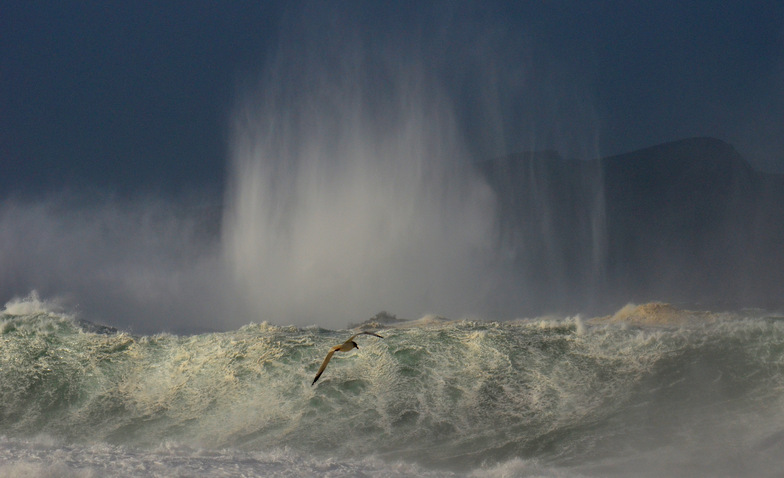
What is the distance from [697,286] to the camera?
2714 inches

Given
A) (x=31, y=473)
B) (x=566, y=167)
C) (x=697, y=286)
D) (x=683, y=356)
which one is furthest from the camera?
(x=566, y=167)

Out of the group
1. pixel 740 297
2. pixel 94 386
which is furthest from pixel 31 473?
pixel 740 297

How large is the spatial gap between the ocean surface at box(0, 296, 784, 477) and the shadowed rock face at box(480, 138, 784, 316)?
3996cm

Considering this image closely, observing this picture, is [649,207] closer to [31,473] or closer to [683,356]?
[683,356]

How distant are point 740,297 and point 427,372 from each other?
5459 cm

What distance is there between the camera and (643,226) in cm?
8181

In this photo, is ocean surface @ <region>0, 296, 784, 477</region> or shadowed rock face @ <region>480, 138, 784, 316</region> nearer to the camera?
ocean surface @ <region>0, 296, 784, 477</region>

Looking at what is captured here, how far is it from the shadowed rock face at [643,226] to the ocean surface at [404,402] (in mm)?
39959

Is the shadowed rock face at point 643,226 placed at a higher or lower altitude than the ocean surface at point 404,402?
higher

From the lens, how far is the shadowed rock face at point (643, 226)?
64.2m

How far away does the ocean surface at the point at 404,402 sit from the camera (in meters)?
11.4

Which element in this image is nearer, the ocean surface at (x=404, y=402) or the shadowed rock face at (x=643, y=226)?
the ocean surface at (x=404, y=402)

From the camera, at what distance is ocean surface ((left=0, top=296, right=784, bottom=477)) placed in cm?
1135

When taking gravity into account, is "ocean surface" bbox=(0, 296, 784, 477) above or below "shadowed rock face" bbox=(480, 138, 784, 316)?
below
